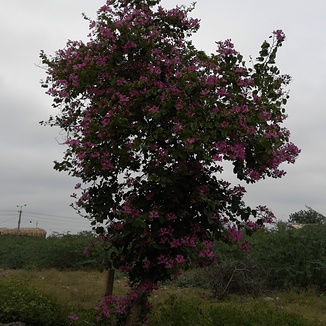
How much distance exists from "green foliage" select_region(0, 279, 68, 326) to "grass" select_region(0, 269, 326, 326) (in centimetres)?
61

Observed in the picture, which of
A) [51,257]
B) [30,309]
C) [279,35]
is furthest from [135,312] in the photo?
[51,257]

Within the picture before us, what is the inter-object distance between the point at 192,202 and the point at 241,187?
0.78m

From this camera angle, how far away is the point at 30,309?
6484 millimetres

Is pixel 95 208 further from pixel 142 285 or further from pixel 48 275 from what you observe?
pixel 48 275

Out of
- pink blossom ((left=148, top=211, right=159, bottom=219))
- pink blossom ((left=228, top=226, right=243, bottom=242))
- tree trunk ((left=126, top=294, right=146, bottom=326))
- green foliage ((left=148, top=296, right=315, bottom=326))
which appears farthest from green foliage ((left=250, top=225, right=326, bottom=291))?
pink blossom ((left=148, top=211, right=159, bottom=219))

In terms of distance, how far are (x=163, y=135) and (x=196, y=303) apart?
371 centimetres

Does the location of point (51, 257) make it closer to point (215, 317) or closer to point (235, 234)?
point (215, 317)

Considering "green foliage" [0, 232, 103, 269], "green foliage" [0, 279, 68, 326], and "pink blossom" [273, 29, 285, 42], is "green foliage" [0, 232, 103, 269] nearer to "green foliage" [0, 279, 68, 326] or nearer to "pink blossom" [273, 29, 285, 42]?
"green foliage" [0, 279, 68, 326]

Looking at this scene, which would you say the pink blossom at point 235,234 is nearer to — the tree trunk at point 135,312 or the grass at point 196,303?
the grass at point 196,303

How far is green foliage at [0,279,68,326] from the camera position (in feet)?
21.0

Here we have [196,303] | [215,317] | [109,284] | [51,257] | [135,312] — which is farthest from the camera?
[51,257]

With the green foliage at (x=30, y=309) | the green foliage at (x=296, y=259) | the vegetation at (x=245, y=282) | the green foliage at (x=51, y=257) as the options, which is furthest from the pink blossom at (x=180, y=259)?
the green foliage at (x=51, y=257)

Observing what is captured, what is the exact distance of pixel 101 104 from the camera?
544 centimetres

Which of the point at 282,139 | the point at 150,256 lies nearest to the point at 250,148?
the point at 282,139
